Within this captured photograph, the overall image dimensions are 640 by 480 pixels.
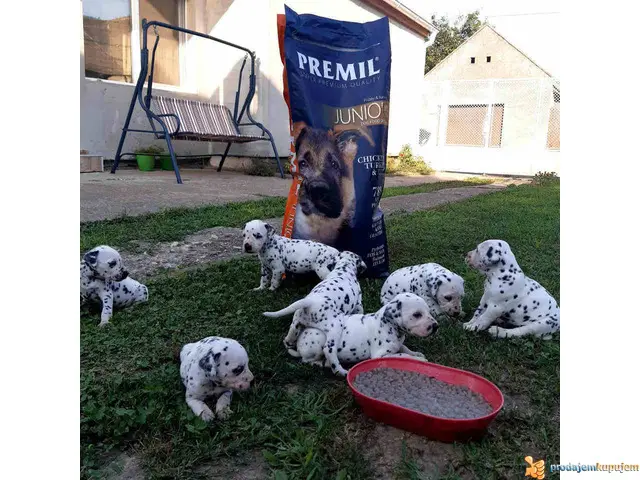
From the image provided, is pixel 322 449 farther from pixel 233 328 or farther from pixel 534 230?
pixel 534 230

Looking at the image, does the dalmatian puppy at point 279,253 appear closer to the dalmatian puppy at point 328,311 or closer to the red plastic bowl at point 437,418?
the dalmatian puppy at point 328,311

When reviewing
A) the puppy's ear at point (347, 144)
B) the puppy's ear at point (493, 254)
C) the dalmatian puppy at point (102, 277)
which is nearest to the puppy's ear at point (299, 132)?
the puppy's ear at point (347, 144)

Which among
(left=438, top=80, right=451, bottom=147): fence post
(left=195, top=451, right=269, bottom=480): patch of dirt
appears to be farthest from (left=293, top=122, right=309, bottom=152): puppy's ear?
(left=438, top=80, right=451, bottom=147): fence post

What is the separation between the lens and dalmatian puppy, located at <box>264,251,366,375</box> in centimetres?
302

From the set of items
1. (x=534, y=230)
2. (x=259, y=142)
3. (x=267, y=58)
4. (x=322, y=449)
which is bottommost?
(x=322, y=449)

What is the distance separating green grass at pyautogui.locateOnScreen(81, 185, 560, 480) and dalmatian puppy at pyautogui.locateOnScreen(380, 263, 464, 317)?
14 cm

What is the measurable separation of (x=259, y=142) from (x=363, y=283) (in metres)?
9.22

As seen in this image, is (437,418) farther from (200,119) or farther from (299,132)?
(200,119)

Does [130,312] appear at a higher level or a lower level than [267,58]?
lower

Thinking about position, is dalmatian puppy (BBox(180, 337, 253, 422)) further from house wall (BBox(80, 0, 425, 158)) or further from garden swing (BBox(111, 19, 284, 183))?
house wall (BBox(80, 0, 425, 158))

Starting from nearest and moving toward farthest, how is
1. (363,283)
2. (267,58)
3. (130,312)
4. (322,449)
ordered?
(322,449), (130,312), (363,283), (267,58)

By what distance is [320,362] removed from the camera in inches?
121

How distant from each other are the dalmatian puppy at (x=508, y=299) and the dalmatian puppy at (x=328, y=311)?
2.76ft

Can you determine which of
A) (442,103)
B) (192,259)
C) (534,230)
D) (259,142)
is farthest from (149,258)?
(442,103)
